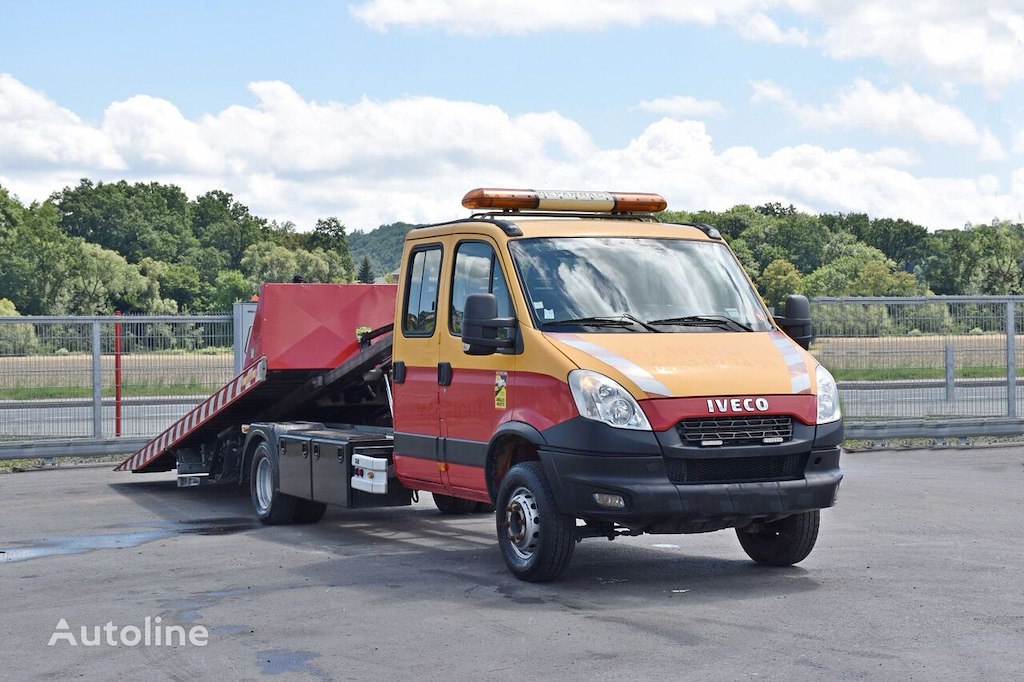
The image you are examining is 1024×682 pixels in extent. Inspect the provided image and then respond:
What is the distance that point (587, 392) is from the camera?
27.6ft

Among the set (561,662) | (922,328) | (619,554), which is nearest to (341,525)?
(619,554)

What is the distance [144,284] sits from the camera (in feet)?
399

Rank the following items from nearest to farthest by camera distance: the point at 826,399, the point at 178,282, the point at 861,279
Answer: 1. the point at 826,399
2. the point at 861,279
3. the point at 178,282

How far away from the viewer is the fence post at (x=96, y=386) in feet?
59.5

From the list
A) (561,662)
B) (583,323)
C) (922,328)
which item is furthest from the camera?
(922,328)

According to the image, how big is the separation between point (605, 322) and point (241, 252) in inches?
6162

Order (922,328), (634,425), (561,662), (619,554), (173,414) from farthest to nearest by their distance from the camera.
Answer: (922,328) < (173,414) < (619,554) < (634,425) < (561,662)

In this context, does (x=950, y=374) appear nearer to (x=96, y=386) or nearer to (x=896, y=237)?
(x=96, y=386)

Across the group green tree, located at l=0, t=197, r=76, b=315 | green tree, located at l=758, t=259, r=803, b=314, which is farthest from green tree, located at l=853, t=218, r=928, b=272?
green tree, located at l=0, t=197, r=76, b=315

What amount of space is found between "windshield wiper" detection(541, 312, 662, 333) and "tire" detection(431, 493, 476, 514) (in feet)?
13.7

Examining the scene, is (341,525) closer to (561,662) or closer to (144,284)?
(561,662)

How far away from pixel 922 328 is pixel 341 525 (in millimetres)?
10382

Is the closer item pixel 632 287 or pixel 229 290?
pixel 632 287

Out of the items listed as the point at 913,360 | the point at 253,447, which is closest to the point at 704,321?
the point at 253,447
